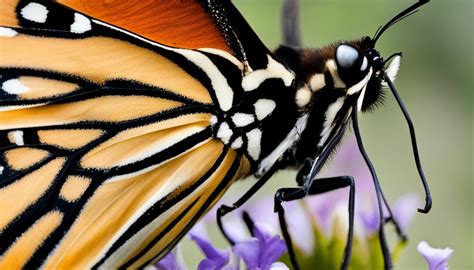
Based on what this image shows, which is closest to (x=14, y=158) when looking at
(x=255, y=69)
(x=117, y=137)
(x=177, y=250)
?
(x=117, y=137)

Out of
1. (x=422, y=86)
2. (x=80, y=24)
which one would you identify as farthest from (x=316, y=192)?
(x=422, y=86)

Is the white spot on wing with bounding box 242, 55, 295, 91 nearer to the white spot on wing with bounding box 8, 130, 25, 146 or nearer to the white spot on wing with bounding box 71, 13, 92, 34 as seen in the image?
the white spot on wing with bounding box 71, 13, 92, 34

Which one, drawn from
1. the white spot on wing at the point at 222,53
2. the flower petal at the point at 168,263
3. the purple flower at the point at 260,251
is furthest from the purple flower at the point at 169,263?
the white spot on wing at the point at 222,53

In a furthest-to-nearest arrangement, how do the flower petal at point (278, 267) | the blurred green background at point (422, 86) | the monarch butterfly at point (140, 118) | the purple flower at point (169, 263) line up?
the blurred green background at point (422, 86) < the purple flower at point (169, 263) < the monarch butterfly at point (140, 118) < the flower petal at point (278, 267)

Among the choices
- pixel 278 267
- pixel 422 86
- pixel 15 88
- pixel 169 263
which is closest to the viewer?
pixel 278 267

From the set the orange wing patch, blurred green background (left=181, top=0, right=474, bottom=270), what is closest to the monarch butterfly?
the orange wing patch

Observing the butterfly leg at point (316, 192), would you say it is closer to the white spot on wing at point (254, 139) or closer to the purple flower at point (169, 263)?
the white spot on wing at point (254, 139)

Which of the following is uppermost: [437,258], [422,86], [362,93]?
[362,93]

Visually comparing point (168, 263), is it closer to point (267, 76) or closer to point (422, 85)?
point (267, 76)

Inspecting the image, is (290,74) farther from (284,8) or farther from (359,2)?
(359,2)
